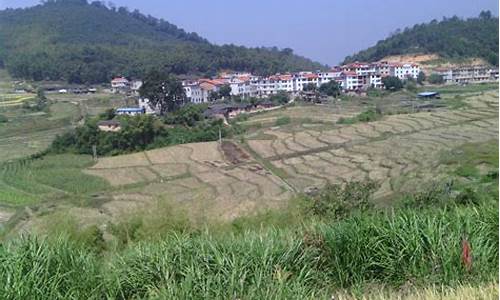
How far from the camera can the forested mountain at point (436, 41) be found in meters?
20.7

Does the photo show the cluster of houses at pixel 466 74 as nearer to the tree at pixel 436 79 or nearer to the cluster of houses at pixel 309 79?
the tree at pixel 436 79

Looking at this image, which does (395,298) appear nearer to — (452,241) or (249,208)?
(452,241)

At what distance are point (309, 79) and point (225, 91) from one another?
370 cm

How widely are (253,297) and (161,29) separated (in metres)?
28.1

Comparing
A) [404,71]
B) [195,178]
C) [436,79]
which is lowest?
[195,178]

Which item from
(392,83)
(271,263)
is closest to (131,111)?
(392,83)

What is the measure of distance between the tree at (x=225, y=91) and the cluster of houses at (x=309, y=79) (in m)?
0.10

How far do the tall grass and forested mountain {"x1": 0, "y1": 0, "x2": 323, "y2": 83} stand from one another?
44.4 ft

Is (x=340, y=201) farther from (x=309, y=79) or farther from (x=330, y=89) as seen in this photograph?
(x=309, y=79)

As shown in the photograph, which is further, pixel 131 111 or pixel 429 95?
pixel 429 95

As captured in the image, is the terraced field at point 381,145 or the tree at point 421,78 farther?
the tree at point 421,78

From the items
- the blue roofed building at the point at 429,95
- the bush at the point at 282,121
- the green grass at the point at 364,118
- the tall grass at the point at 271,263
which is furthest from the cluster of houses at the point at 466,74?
the tall grass at the point at 271,263

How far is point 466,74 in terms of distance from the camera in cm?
2016

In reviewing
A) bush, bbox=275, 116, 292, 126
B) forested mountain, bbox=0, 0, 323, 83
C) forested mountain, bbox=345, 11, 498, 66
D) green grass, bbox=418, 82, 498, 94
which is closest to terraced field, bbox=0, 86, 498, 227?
bush, bbox=275, 116, 292, 126
